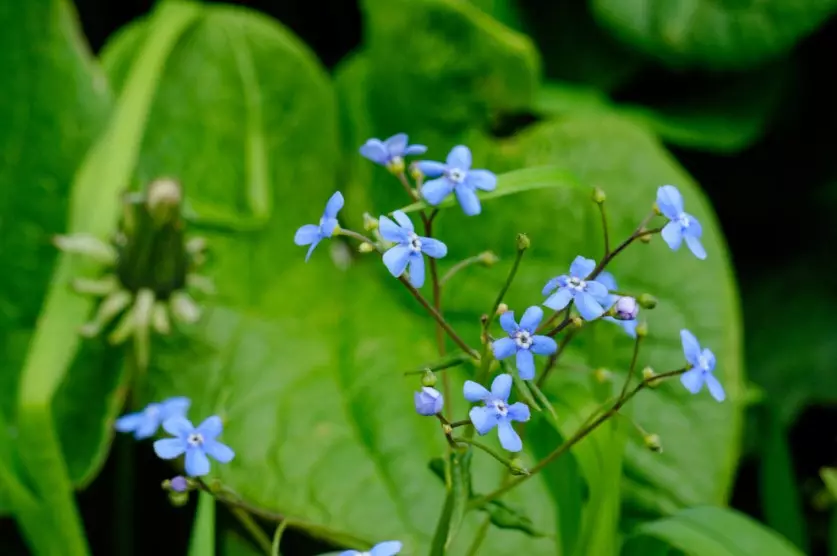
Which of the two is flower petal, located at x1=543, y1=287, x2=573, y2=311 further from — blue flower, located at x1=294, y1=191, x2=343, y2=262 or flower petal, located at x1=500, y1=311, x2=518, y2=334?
blue flower, located at x1=294, y1=191, x2=343, y2=262

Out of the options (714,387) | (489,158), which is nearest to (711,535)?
(714,387)

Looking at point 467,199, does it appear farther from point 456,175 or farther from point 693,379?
point 693,379

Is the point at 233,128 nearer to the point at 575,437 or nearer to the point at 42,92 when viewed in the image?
the point at 42,92

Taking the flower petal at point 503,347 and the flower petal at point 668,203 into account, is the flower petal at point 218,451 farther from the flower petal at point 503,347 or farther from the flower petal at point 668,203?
the flower petal at point 668,203

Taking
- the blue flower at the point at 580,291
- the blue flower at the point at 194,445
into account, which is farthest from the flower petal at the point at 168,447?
the blue flower at the point at 580,291

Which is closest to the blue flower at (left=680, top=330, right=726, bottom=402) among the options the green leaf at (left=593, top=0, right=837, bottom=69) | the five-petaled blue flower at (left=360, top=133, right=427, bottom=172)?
the five-petaled blue flower at (left=360, top=133, right=427, bottom=172)

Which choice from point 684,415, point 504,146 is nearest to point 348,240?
point 504,146

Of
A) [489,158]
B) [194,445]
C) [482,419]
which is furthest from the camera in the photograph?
[489,158]
